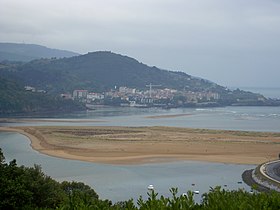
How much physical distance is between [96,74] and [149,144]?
104m

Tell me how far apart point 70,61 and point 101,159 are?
124661mm

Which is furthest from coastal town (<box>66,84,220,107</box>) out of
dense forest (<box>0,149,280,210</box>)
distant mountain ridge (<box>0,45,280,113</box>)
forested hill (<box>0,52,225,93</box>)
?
dense forest (<box>0,149,280,210</box>)

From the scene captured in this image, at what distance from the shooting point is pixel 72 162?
102ft

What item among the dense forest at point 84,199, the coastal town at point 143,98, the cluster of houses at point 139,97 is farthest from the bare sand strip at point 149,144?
the cluster of houses at point 139,97

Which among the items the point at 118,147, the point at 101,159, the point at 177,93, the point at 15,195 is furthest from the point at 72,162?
the point at 177,93

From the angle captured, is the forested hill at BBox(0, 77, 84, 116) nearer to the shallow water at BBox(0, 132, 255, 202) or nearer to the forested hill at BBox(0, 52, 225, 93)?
the forested hill at BBox(0, 52, 225, 93)

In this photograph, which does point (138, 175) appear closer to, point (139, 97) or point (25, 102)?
point (25, 102)

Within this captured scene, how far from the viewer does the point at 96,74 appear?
142 metres

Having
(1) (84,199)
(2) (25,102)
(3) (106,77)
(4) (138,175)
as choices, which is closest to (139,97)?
(3) (106,77)

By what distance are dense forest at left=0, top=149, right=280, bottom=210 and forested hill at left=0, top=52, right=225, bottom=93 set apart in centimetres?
10591

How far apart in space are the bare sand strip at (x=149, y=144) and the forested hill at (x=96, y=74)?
233 feet

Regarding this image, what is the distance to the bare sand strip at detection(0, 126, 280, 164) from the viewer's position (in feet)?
109

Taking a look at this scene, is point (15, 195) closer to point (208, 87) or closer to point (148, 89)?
point (148, 89)

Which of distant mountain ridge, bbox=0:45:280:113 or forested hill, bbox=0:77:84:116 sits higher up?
distant mountain ridge, bbox=0:45:280:113
